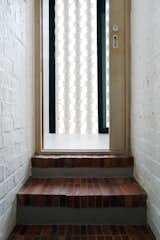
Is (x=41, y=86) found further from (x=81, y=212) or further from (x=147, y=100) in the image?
(x=81, y=212)

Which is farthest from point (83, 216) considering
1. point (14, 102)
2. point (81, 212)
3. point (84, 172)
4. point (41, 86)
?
point (41, 86)

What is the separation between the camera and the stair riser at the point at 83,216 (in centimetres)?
136

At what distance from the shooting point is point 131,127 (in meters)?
1.81

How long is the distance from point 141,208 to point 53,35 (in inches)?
68.1

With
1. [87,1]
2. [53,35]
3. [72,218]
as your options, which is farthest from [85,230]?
[87,1]

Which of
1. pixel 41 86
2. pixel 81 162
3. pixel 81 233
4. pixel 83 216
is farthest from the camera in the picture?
pixel 41 86

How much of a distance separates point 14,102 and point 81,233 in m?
0.83

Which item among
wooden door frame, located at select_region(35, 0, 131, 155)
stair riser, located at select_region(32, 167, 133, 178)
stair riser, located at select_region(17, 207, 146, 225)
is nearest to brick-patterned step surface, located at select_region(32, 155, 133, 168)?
stair riser, located at select_region(32, 167, 133, 178)

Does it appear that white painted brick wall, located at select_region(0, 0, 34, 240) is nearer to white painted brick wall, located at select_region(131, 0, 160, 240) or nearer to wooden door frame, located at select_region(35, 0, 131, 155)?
wooden door frame, located at select_region(35, 0, 131, 155)

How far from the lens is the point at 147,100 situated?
4.55ft

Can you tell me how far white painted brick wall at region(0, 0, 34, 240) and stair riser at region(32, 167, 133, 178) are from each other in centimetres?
14

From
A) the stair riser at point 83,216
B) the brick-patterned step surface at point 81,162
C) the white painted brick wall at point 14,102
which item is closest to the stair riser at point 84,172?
the brick-patterned step surface at point 81,162

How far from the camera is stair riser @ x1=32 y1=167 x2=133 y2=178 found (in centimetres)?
169

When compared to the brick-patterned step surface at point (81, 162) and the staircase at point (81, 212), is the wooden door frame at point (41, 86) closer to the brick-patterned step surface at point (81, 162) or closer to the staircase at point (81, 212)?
the brick-patterned step surface at point (81, 162)
